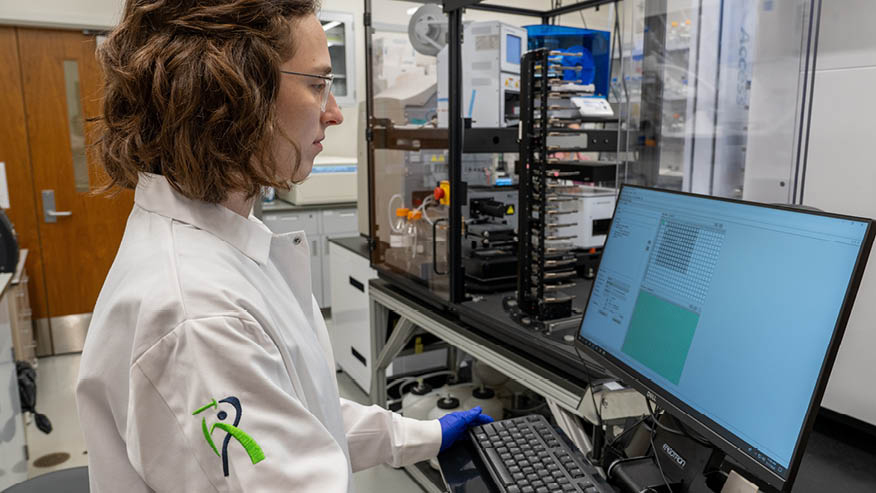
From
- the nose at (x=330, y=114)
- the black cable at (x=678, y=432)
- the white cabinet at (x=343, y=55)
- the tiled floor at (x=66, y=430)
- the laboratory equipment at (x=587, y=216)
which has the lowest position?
the tiled floor at (x=66, y=430)

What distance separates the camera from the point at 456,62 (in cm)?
178

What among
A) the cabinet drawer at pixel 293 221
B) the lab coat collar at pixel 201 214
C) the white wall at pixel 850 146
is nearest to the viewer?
the lab coat collar at pixel 201 214

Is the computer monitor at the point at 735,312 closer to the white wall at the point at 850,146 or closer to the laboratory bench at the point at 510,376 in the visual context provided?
the laboratory bench at the point at 510,376

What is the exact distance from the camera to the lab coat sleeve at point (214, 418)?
618 mm

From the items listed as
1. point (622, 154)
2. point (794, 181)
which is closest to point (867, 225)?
point (794, 181)

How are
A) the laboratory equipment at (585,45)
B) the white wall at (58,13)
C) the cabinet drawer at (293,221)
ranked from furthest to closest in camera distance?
the cabinet drawer at (293,221)
the white wall at (58,13)
the laboratory equipment at (585,45)

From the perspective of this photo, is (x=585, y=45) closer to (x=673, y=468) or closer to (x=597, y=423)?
(x=597, y=423)

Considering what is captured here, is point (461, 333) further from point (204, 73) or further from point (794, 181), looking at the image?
point (204, 73)

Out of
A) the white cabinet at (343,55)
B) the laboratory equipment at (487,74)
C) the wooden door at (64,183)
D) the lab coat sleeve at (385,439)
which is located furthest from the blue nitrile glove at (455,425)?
the white cabinet at (343,55)

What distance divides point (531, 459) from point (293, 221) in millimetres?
3417

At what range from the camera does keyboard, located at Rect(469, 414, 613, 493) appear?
2.97ft

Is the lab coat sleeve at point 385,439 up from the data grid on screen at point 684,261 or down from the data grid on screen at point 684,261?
down

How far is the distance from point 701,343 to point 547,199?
821mm

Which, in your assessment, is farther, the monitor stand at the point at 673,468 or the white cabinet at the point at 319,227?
the white cabinet at the point at 319,227
